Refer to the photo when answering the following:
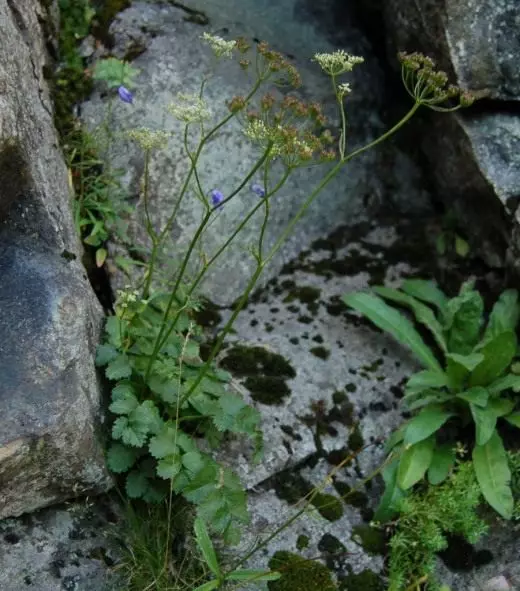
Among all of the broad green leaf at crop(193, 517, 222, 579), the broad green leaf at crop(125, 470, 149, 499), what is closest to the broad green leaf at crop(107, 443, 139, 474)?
the broad green leaf at crop(125, 470, 149, 499)

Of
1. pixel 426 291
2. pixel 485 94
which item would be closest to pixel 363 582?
pixel 426 291

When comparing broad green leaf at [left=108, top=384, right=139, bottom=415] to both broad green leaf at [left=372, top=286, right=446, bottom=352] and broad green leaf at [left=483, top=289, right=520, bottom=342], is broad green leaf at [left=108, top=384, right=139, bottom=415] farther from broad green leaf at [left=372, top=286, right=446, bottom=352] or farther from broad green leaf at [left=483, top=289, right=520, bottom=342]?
broad green leaf at [left=483, top=289, right=520, bottom=342]

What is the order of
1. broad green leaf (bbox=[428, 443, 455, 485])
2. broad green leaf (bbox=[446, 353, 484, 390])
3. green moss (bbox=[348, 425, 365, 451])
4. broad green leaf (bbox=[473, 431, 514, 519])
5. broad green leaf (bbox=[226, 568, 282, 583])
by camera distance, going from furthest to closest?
green moss (bbox=[348, 425, 365, 451])
broad green leaf (bbox=[446, 353, 484, 390])
broad green leaf (bbox=[428, 443, 455, 485])
broad green leaf (bbox=[473, 431, 514, 519])
broad green leaf (bbox=[226, 568, 282, 583])

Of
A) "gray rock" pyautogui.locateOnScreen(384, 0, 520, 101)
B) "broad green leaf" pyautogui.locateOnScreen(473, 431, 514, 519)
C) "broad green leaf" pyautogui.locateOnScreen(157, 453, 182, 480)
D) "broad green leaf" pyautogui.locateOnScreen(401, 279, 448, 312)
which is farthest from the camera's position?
"broad green leaf" pyautogui.locateOnScreen(401, 279, 448, 312)

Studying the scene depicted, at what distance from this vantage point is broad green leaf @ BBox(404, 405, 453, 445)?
3.35 m

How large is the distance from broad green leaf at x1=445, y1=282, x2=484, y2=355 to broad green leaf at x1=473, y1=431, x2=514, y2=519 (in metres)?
0.50

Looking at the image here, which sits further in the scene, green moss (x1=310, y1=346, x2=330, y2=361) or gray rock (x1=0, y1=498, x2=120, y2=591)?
green moss (x1=310, y1=346, x2=330, y2=361)

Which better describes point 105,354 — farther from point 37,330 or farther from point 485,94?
point 485,94

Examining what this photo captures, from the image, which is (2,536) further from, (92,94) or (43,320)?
(92,94)

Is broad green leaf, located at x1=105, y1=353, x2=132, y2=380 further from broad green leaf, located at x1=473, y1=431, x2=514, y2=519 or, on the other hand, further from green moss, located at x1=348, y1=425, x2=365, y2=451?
broad green leaf, located at x1=473, y1=431, x2=514, y2=519

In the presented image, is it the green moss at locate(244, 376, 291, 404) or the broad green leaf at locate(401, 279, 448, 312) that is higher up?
the broad green leaf at locate(401, 279, 448, 312)

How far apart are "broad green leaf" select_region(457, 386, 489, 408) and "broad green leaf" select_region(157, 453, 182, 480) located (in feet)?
4.17

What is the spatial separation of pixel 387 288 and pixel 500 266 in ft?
1.87

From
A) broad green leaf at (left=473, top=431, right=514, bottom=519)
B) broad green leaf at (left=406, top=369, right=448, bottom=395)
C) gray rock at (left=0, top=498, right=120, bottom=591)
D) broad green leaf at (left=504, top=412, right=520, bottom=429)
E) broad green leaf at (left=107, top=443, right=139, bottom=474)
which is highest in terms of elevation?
broad green leaf at (left=504, top=412, right=520, bottom=429)
